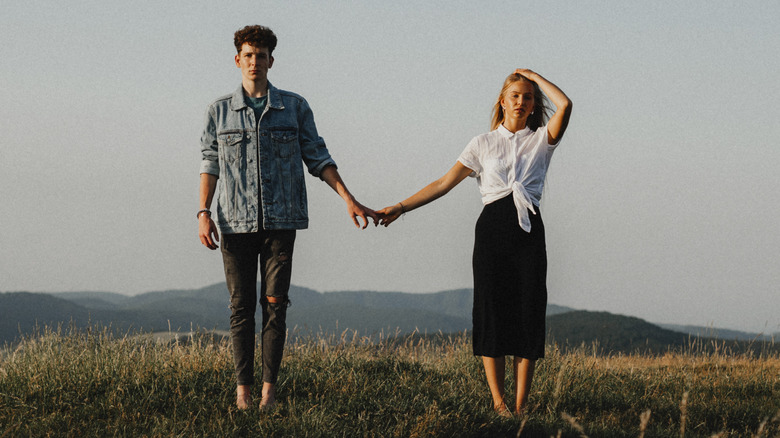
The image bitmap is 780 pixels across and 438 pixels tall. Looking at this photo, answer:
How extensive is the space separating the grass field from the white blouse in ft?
4.96

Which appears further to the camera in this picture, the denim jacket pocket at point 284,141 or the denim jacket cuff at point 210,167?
the denim jacket cuff at point 210,167

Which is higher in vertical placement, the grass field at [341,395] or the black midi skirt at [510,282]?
the black midi skirt at [510,282]

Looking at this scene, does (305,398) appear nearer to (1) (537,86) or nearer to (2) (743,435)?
(1) (537,86)

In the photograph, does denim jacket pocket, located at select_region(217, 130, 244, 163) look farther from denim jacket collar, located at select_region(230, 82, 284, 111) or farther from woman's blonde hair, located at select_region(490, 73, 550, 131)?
woman's blonde hair, located at select_region(490, 73, 550, 131)

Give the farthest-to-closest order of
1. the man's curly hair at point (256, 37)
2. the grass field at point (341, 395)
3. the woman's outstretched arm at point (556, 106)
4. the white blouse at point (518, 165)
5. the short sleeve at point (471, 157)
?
1. the short sleeve at point (471, 157)
2. the white blouse at point (518, 165)
3. the woman's outstretched arm at point (556, 106)
4. the man's curly hair at point (256, 37)
5. the grass field at point (341, 395)

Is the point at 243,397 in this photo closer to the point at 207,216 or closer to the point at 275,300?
the point at 275,300

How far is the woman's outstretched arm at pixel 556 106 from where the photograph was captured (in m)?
4.69

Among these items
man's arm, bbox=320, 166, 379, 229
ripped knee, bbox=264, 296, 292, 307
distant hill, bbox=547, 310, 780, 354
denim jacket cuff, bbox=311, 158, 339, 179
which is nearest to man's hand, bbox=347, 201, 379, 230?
man's arm, bbox=320, 166, 379, 229

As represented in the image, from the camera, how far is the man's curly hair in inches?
176

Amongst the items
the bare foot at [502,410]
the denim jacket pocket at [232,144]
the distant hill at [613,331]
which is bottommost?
the distant hill at [613,331]


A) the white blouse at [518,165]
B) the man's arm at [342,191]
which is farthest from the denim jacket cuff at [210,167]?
the white blouse at [518,165]

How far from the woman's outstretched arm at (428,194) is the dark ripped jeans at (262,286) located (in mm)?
810

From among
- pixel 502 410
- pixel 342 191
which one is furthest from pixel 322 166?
pixel 502 410

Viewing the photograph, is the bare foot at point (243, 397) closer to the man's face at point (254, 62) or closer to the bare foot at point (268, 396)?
the bare foot at point (268, 396)
